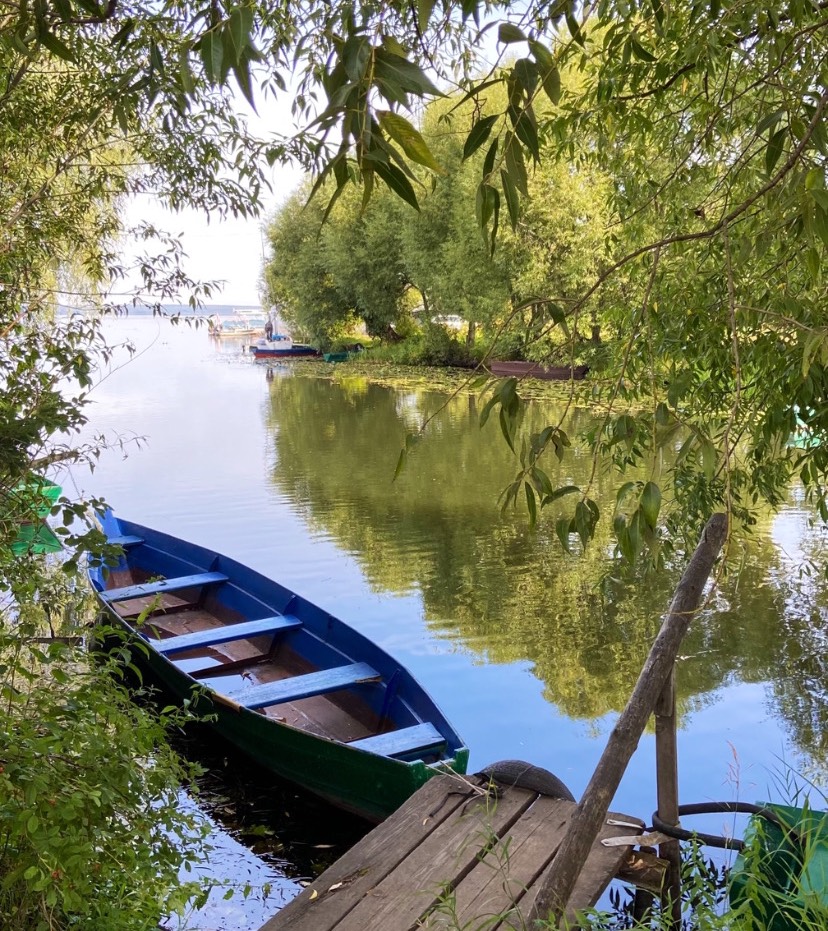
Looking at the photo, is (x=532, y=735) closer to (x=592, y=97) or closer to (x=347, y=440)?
(x=592, y=97)

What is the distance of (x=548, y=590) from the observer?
792cm

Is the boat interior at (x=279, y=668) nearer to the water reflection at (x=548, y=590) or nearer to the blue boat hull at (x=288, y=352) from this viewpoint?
the water reflection at (x=548, y=590)

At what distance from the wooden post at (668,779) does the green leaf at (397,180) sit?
7.48ft

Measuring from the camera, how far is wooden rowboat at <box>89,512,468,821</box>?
174 inches

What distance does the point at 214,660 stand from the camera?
640 centimetres

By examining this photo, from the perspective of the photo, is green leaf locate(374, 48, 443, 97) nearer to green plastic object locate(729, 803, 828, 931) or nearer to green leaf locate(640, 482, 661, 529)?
green leaf locate(640, 482, 661, 529)

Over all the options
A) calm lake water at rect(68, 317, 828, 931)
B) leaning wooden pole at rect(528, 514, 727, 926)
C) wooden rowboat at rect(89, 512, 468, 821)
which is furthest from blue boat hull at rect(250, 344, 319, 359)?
leaning wooden pole at rect(528, 514, 727, 926)

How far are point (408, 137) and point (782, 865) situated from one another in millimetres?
2520

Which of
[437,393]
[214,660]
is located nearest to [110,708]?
[214,660]

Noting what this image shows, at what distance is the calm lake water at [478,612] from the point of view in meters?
4.90

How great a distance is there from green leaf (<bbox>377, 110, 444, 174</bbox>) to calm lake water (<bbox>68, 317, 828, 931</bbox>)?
8.22 feet

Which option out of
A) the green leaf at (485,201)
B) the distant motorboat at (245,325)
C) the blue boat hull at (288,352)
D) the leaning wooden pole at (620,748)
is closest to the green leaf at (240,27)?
the green leaf at (485,201)

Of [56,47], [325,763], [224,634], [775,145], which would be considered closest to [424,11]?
[56,47]

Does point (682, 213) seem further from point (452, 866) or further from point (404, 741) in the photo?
point (452, 866)
